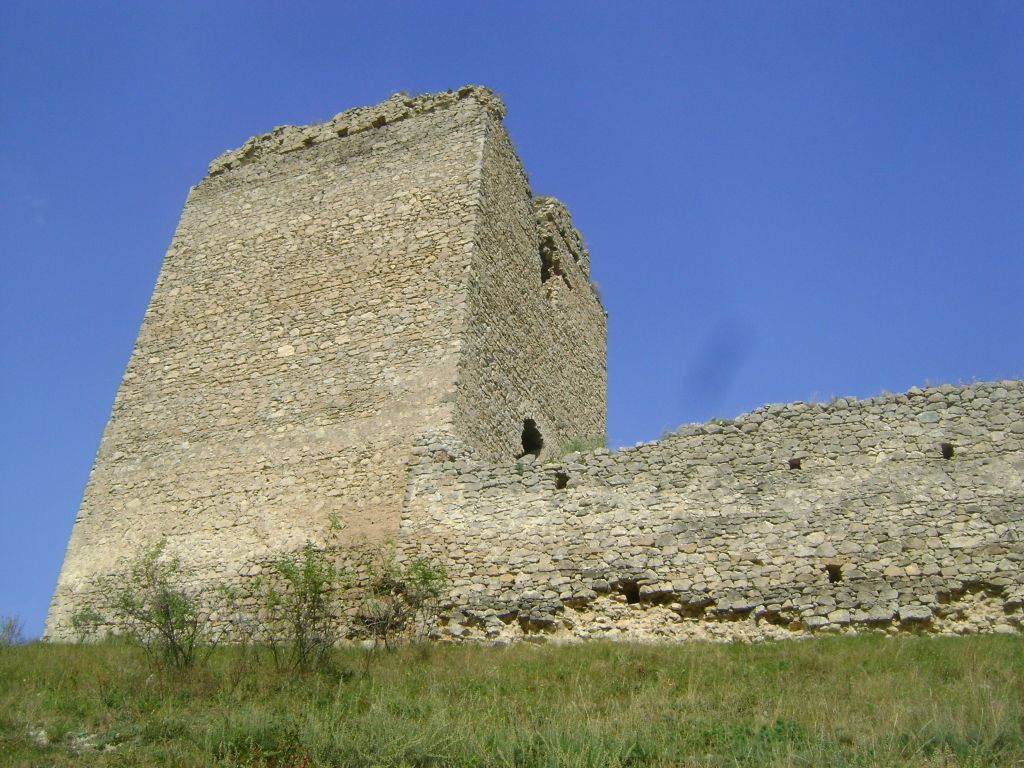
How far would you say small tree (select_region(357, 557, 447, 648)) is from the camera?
10.2 m

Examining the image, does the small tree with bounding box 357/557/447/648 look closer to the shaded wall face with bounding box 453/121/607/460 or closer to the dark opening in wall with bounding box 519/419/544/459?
the shaded wall face with bounding box 453/121/607/460

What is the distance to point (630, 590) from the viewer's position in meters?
9.92

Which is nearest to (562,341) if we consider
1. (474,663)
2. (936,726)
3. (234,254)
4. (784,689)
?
(234,254)

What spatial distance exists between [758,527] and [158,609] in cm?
596

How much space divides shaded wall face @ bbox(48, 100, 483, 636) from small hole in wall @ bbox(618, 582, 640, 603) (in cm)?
273

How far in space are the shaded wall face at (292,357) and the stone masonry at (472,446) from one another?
0.04m

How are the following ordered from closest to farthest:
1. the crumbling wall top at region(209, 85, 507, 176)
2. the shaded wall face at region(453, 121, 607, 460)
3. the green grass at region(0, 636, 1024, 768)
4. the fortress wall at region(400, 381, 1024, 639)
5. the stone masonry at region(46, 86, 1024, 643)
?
the green grass at region(0, 636, 1024, 768)
the fortress wall at region(400, 381, 1024, 639)
the stone masonry at region(46, 86, 1024, 643)
the shaded wall face at region(453, 121, 607, 460)
the crumbling wall top at region(209, 85, 507, 176)

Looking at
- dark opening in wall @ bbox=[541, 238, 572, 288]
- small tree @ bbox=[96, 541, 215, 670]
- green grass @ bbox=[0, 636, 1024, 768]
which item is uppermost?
dark opening in wall @ bbox=[541, 238, 572, 288]

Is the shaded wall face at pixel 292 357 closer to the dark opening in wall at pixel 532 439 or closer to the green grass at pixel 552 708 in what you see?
the dark opening in wall at pixel 532 439

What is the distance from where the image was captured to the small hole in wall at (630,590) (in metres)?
9.90

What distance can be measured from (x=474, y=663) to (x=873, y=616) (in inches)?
148

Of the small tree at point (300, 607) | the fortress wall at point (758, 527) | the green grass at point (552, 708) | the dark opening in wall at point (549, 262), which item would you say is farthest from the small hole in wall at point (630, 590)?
the dark opening in wall at point (549, 262)

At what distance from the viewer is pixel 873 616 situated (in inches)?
356

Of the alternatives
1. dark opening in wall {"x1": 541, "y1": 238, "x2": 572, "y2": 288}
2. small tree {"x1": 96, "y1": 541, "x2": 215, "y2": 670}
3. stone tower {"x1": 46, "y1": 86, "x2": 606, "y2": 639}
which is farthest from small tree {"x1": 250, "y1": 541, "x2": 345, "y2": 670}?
dark opening in wall {"x1": 541, "y1": 238, "x2": 572, "y2": 288}
